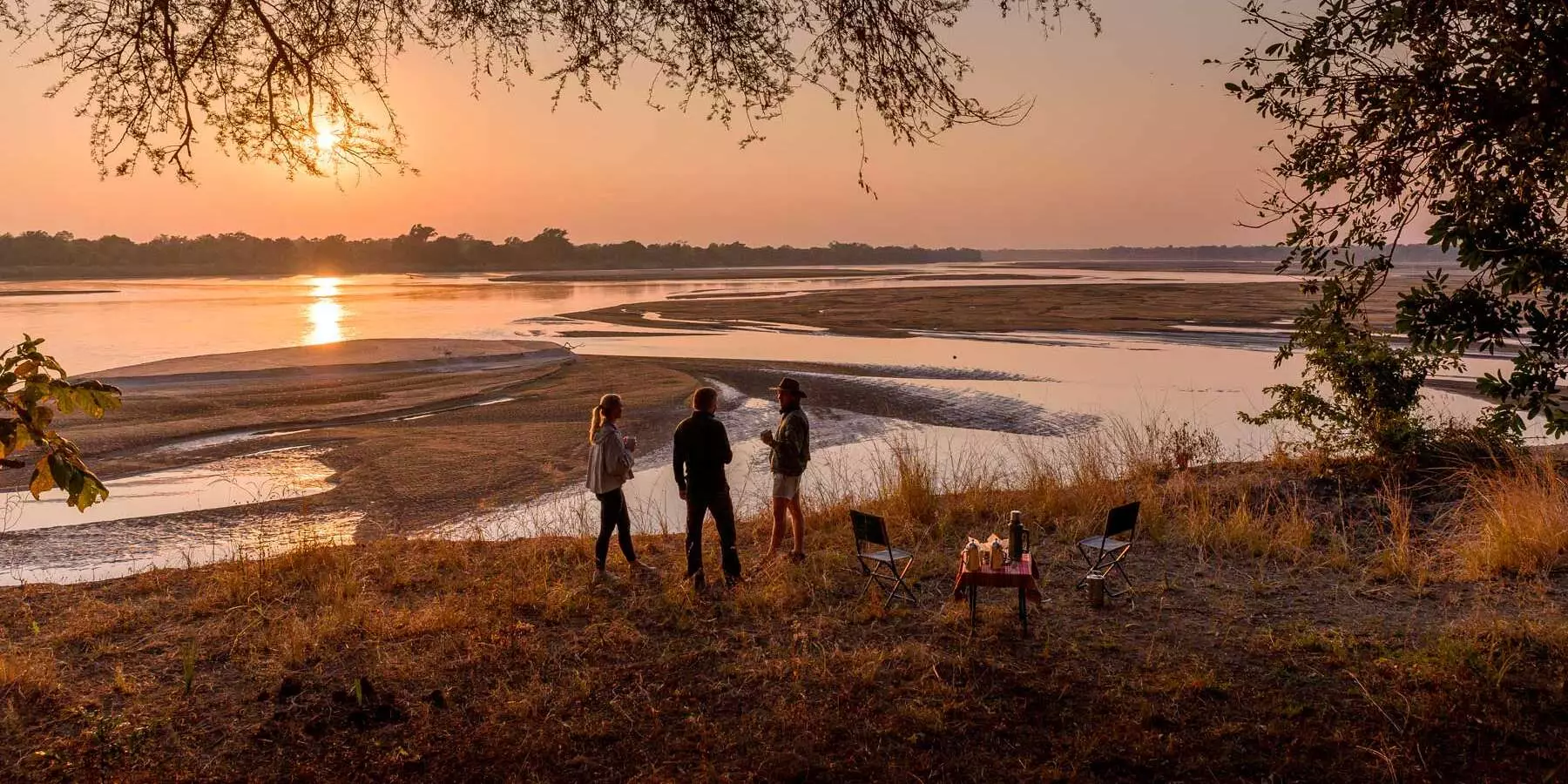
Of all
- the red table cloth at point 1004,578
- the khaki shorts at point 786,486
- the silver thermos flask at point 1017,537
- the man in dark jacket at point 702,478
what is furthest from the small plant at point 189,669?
the silver thermos flask at point 1017,537

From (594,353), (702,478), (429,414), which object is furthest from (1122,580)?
(594,353)

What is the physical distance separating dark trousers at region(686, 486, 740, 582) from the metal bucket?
9.91ft

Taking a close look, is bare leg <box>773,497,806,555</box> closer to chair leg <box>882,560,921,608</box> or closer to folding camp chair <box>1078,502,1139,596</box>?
chair leg <box>882,560,921,608</box>

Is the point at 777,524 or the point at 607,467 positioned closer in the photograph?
the point at 607,467

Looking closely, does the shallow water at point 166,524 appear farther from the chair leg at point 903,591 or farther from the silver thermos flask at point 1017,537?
the silver thermos flask at point 1017,537

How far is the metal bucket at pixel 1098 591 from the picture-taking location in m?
8.18

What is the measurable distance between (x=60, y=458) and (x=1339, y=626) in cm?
800

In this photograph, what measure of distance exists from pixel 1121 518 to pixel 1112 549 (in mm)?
687

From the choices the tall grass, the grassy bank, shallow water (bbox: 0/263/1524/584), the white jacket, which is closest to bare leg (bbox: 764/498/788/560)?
the grassy bank

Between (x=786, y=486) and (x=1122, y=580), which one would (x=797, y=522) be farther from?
(x=1122, y=580)

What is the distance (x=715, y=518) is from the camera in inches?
351

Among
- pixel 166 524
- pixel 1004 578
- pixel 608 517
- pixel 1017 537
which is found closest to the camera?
pixel 1004 578

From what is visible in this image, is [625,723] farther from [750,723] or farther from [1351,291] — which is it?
[1351,291]

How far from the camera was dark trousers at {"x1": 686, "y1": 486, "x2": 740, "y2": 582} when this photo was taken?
886 centimetres
